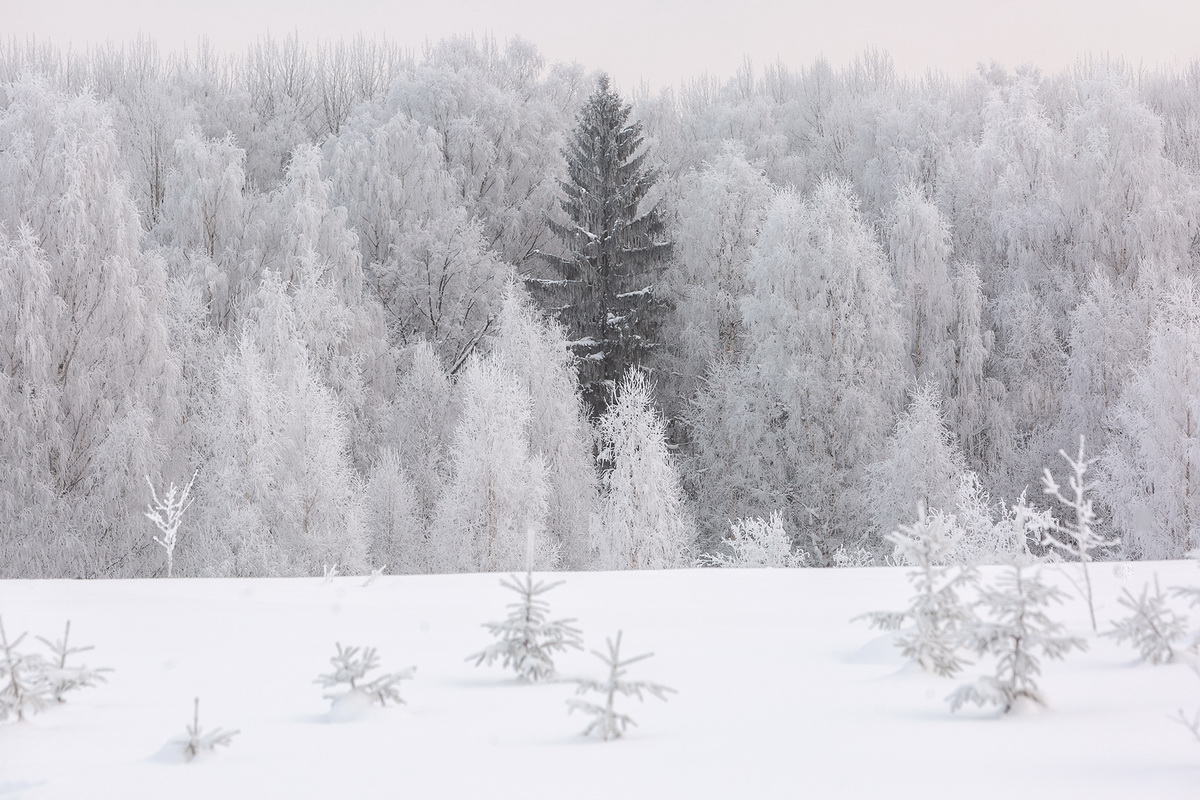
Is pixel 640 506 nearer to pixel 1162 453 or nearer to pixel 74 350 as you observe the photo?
pixel 1162 453

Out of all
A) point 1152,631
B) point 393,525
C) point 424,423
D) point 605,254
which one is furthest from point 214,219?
point 1152,631

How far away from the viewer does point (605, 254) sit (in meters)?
31.4

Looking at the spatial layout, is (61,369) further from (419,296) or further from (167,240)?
(419,296)

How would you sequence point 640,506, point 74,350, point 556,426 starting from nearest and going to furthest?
1. point 74,350
2. point 640,506
3. point 556,426

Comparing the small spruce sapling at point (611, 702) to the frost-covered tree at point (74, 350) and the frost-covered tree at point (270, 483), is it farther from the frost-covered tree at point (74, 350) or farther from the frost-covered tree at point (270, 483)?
the frost-covered tree at point (270, 483)

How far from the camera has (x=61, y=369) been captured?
814 inches

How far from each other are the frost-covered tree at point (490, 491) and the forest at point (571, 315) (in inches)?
3.3

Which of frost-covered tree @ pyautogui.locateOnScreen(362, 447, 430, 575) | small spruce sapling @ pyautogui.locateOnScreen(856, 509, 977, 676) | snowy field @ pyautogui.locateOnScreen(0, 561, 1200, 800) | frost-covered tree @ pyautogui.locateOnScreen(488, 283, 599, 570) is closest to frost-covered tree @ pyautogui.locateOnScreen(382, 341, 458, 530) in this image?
frost-covered tree @ pyautogui.locateOnScreen(362, 447, 430, 575)

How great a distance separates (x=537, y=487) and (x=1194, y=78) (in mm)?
23273

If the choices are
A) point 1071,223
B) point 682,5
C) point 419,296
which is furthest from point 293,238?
point 1071,223

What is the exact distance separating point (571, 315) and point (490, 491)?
7.96m

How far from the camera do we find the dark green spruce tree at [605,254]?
30.2 m

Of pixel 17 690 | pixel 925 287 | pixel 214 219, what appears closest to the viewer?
pixel 17 690

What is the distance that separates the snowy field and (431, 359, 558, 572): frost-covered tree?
17292 mm
